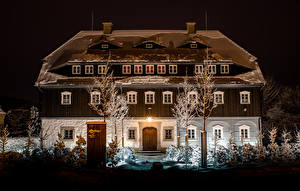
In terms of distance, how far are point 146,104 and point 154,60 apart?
427 cm

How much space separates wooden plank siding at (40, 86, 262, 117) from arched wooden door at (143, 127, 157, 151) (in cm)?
142

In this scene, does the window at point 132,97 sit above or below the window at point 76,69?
below

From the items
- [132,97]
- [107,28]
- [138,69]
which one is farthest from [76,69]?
[107,28]

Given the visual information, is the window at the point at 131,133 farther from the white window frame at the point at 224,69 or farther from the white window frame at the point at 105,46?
the white window frame at the point at 224,69

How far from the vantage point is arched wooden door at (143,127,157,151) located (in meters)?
27.2

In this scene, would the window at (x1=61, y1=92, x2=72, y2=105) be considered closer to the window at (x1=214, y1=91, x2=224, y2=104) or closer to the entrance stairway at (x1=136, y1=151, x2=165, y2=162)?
the entrance stairway at (x1=136, y1=151, x2=165, y2=162)

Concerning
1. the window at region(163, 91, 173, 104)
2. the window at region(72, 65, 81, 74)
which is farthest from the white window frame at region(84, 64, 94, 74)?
the window at region(163, 91, 173, 104)

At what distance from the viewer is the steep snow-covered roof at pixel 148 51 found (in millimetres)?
28406

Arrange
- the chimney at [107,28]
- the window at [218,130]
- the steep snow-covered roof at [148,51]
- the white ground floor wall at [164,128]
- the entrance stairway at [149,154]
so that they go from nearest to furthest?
the entrance stairway at [149,154] < the white ground floor wall at [164,128] < the window at [218,130] < the steep snow-covered roof at [148,51] < the chimney at [107,28]

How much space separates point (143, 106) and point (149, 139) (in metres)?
3.11

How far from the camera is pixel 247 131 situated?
27.0 m

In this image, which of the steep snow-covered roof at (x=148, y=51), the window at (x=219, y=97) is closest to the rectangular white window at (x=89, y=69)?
the steep snow-covered roof at (x=148, y=51)

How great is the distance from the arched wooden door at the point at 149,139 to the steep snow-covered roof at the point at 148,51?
6612 mm

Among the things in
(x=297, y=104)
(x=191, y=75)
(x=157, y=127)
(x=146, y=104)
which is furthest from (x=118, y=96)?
(x=297, y=104)
